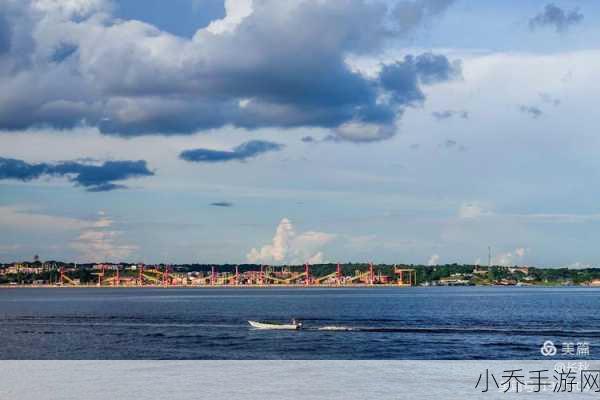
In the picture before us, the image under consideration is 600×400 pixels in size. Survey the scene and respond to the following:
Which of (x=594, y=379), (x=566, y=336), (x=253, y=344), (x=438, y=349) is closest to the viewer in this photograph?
(x=594, y=379)

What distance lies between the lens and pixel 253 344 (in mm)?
59750

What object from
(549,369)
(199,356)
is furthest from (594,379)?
(199,356)

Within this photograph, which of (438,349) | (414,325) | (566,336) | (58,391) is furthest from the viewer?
(414,325)

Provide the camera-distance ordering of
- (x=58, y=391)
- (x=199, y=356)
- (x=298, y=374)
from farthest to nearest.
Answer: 1. (x=199, y=356)
2. (x=298, y=374)
3. (x=58, y=391)

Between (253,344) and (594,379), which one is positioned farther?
(253,344)

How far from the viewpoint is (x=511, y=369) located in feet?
82.9

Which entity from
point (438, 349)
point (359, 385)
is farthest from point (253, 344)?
point (359, 385)

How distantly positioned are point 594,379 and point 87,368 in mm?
15026

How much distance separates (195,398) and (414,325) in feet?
205

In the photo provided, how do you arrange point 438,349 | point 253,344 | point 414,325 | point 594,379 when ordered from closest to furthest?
point 594,379 → point 438,349 → point 253,344 → point 414,325

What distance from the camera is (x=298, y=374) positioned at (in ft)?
79.7

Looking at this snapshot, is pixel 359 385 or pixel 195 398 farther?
pixel 359 385

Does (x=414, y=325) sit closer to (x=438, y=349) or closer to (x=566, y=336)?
(x=566, y=336)

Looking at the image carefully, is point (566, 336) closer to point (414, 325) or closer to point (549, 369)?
point (414, 325)
